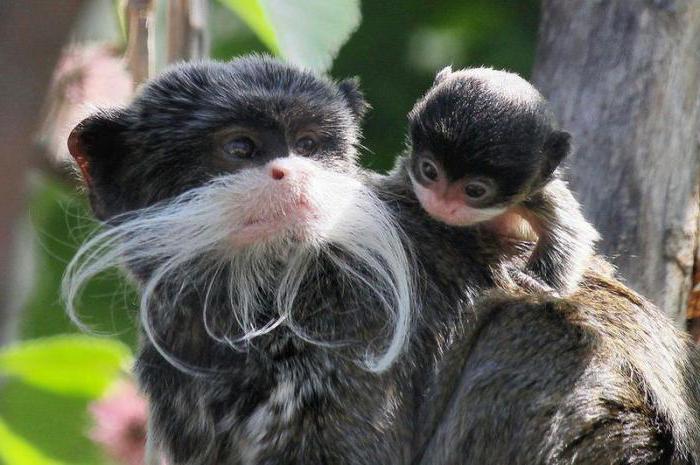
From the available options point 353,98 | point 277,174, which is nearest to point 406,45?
point 353,98

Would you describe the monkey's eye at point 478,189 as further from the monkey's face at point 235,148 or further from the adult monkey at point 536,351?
the monkey's face at point 235,148

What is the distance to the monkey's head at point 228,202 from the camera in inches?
99.6

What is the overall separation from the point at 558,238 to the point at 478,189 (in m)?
0.27

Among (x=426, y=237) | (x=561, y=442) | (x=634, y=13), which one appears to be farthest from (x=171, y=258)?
(x=634, y=13)

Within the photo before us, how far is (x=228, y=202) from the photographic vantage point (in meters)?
2.47

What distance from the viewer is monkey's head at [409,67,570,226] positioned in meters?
2.77

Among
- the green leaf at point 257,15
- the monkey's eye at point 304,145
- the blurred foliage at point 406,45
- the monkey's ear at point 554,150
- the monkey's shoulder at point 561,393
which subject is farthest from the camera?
the blurred foliage at point 406,45

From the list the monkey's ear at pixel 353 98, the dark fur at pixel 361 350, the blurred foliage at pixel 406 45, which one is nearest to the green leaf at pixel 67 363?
the dark fur at pixel 361 350

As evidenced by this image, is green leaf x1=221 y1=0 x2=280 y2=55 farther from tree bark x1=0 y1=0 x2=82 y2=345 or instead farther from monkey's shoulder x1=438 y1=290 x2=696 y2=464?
tree bark x1=0 y1=0 x2=82 y2=345

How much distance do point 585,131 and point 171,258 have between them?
5.57 feet

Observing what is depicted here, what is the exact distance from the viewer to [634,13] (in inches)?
140

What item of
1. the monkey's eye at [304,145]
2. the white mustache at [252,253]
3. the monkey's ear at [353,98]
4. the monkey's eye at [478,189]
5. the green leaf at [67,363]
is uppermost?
the monkey's ear at [353,98]

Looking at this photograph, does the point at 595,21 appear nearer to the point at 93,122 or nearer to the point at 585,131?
the point at 585,131

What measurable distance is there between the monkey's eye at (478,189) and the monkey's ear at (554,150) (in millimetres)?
199
